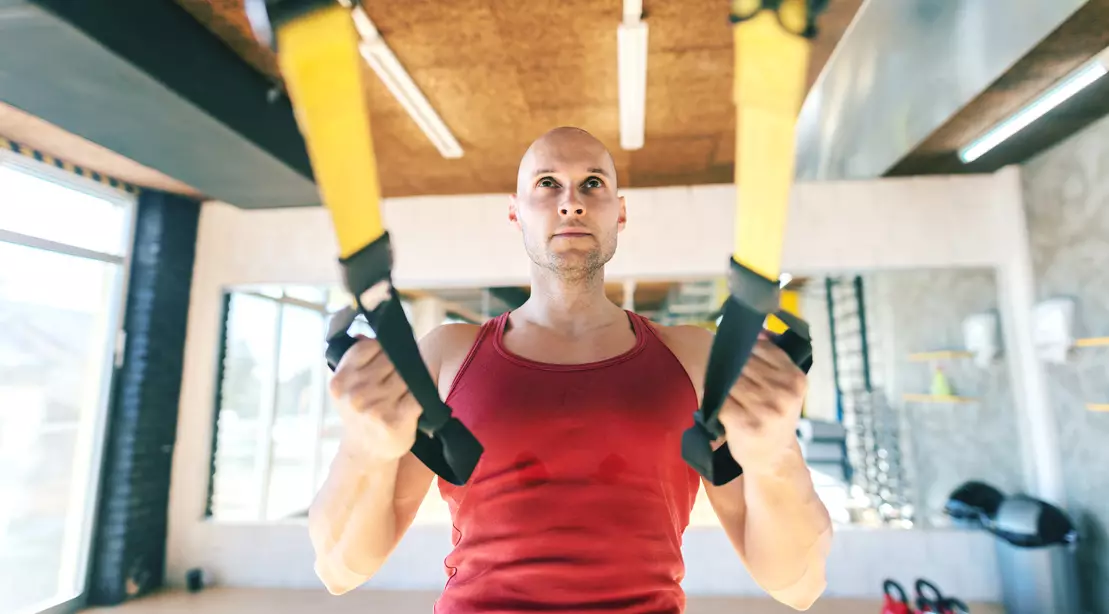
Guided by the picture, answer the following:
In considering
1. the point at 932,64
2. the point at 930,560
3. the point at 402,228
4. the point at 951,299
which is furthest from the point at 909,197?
the point at 402,228

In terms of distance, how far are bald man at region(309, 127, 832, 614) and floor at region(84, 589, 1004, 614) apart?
291 centimetres

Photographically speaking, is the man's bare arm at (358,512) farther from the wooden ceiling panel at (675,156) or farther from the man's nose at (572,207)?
the wooden ceiling panel at (675,156)

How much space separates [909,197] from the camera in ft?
12.3

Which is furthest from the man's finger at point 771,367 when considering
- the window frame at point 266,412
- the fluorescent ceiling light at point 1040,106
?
the window frame at point 266,412

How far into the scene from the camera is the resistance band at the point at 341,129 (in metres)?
0.47

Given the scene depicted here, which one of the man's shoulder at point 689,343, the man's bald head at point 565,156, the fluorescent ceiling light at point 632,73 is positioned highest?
→ the fluorescent ceiling light at point 632,73

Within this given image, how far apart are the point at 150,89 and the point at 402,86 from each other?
1048 mm

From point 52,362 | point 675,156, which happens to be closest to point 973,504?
point 675,156

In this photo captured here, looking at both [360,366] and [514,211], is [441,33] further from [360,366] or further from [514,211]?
[360,366]

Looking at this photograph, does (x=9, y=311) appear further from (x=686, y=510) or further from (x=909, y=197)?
(x=909, y=197)

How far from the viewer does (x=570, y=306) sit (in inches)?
40.6

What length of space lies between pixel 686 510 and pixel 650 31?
210 cm

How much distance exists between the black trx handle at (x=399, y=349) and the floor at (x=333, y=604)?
130 inches

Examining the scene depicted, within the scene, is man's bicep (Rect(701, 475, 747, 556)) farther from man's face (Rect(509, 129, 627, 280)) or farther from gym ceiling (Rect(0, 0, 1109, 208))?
gym ceiling (Rect(0, 0, 1109, 208))
